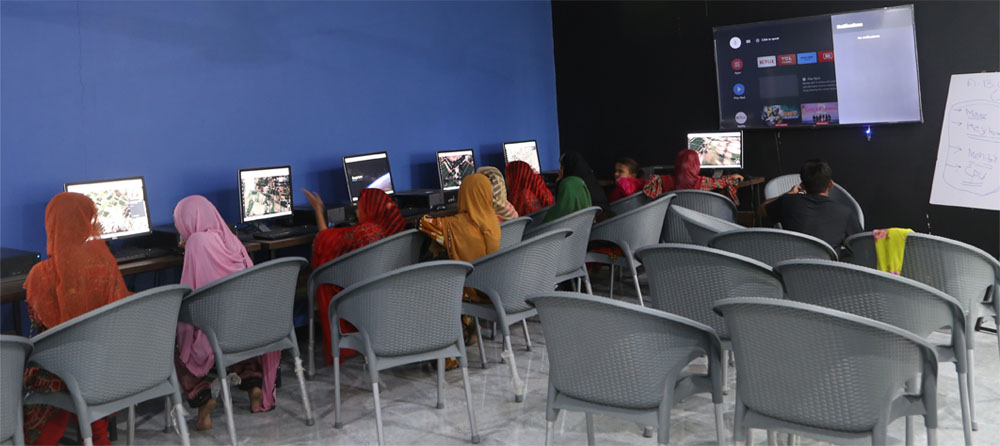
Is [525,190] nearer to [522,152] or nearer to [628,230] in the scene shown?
[628,230]

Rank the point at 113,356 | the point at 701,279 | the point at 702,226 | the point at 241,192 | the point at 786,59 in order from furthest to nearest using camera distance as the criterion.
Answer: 1. the point at 786,59
2. the point at 241,192
3. the point at 702,226
4. the point at 701,279
5. the point at 113,356

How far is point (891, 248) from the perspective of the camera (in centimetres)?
300

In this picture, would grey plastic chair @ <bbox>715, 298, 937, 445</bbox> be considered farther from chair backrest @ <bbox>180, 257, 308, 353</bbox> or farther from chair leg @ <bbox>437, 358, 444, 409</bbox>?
chair backrest @ <bbox>180, 257, 308, 353</bbox>

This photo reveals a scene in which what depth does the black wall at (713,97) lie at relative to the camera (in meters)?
5.99

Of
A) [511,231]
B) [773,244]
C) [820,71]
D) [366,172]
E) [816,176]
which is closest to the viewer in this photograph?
[773,244]

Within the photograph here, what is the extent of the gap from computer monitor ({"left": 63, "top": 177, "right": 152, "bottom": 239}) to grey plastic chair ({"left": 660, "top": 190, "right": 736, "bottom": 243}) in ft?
9.77

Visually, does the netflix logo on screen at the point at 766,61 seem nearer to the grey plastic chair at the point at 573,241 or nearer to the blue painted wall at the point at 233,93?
the blue painted wall at the point at 233,93

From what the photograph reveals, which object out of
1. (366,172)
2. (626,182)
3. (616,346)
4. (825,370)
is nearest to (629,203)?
(626,182)

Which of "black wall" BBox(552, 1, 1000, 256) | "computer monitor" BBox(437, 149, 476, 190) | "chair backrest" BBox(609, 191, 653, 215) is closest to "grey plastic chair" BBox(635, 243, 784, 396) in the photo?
"chair backrest" BBox(609, 191, 653, 215)

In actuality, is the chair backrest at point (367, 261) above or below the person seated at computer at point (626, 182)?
below

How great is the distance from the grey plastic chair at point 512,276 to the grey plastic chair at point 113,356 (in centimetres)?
120

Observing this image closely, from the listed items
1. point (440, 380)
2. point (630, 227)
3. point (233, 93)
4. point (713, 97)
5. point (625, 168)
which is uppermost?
point (233, 93)

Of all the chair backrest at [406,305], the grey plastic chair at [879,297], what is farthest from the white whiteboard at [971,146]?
the chair backrest at [406,305]

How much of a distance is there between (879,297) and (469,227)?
1949 mm
